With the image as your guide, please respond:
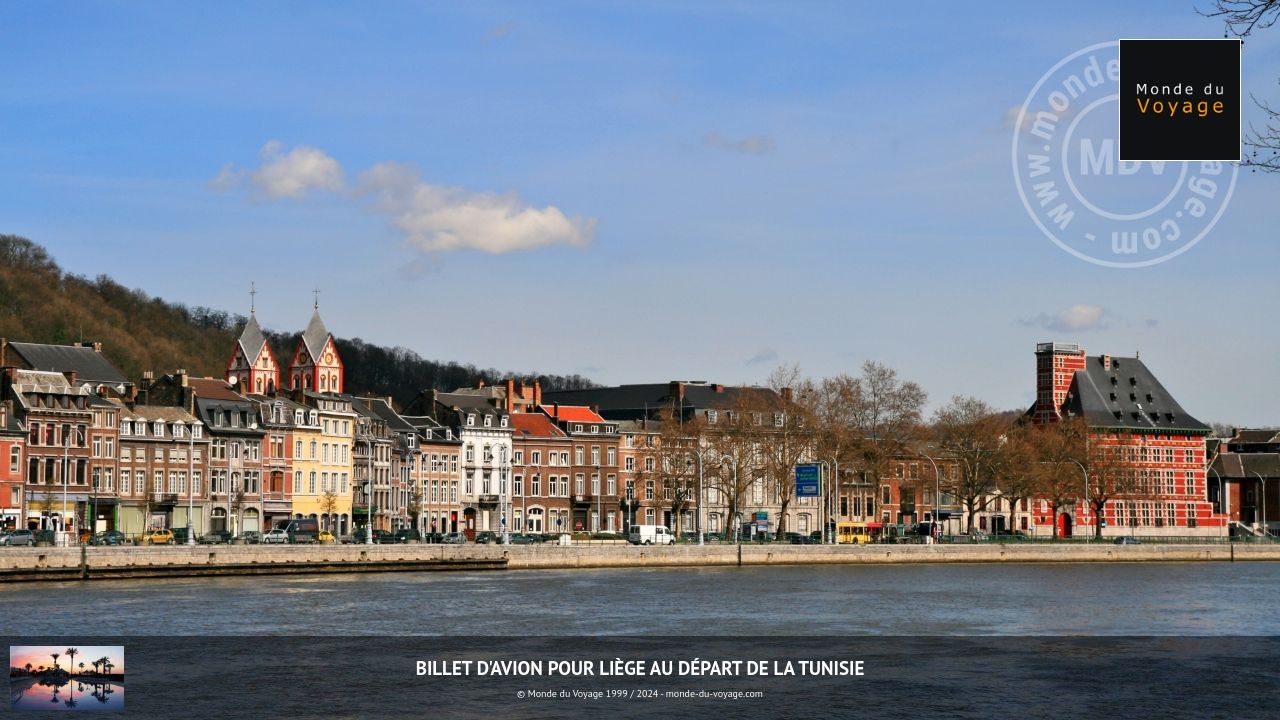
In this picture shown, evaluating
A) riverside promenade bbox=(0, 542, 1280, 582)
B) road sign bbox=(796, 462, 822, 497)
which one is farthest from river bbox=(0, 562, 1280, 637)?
road sign bbox=(796, 462, 822, 497)

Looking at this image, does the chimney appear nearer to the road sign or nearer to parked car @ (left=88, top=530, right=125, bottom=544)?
the road sign

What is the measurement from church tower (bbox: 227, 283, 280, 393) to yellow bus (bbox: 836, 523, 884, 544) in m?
45.8

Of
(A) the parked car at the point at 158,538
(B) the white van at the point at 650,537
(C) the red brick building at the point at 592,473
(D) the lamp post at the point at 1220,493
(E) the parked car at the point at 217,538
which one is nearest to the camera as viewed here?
(A) the parked car at the point at 158,538

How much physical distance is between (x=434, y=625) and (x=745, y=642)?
11998mm

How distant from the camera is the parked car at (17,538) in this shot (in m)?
85.7

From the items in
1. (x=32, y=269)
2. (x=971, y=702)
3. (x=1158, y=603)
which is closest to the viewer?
(x=971, y=702)

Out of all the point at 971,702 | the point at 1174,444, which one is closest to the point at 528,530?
the point at 1174,444

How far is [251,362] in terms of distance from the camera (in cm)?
13662

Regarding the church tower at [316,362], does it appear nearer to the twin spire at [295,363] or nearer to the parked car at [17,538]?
the twin spire at [295,363]

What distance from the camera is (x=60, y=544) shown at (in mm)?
85188

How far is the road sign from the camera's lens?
394 ft

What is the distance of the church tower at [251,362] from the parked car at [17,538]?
152ft

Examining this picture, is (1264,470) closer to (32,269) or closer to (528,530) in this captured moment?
(528,530)

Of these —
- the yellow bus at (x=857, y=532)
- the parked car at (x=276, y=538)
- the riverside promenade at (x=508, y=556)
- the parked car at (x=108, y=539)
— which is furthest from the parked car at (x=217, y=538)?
the yellow bus at (x=857, y=532)
